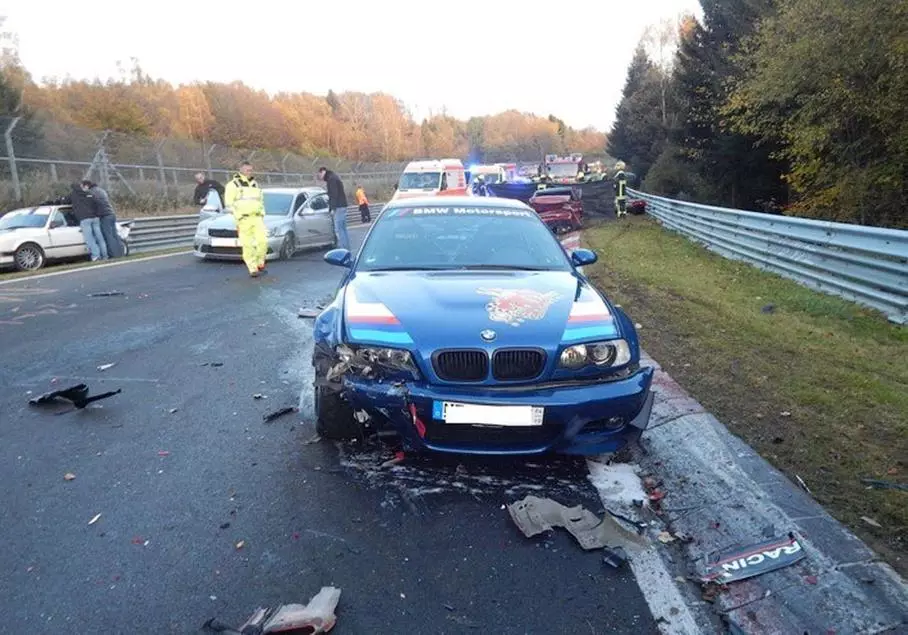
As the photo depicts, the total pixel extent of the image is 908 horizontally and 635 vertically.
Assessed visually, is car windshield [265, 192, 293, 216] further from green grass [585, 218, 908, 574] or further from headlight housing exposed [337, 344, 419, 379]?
headlight housing exposed [337, 344, 419, 379]

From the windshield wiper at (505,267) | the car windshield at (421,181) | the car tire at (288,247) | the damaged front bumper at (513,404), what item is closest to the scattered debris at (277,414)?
the damaged front bumper at (513,404)

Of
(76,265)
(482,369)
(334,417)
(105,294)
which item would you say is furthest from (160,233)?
(482,369)

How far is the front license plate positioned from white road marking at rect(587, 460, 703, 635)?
23.6 inches

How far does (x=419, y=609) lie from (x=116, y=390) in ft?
12.2

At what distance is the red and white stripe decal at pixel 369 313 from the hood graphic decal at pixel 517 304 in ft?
1.88

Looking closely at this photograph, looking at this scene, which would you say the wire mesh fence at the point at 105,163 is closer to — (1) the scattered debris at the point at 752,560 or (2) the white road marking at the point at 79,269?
(2) the white road marking at the point at 79,269

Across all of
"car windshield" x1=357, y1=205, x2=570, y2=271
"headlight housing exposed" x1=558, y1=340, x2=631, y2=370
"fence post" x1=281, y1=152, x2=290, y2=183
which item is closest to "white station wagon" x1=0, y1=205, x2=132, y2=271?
"car windshield" x1=357, y1=205, x2=570, y2=271

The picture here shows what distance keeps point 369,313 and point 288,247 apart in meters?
11.4

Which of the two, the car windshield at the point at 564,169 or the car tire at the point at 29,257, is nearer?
the car tire at the point at 29,257

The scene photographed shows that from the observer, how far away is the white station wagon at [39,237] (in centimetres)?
1346

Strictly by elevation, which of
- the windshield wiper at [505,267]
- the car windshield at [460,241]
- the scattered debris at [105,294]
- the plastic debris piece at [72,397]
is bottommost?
the scattered debris at [105,294]

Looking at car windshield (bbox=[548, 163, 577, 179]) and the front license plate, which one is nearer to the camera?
the front license plate

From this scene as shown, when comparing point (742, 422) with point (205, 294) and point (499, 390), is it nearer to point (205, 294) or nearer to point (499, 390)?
point (499, 390)

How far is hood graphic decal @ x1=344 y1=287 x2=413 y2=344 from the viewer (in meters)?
3.47
